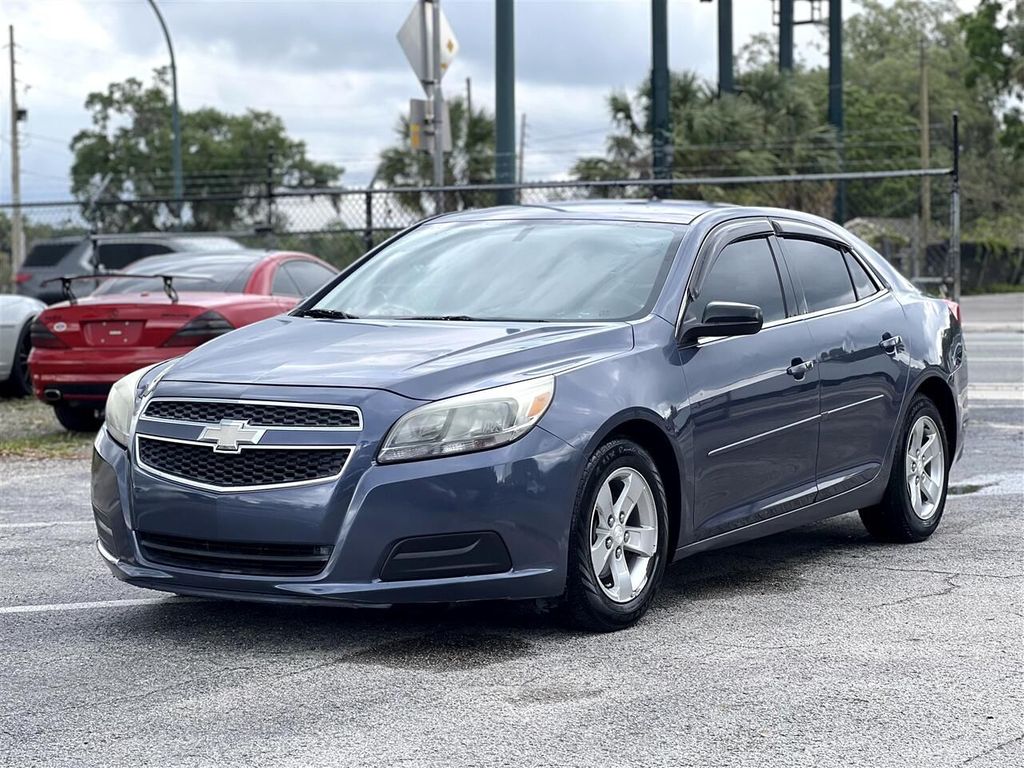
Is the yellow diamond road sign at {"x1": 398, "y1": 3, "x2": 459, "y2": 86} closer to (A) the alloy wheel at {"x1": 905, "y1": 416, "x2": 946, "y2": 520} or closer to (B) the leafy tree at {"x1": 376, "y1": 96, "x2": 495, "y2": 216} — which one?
(B) the leafy tree at {"x1": 376, "y1": 96, "x2": 495, "y2": 216}

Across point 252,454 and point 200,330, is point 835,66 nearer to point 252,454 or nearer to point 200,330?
point 200,330

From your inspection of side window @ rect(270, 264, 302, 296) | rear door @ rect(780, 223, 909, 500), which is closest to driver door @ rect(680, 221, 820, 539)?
rear door @ rect(780, 223, 909, 500)

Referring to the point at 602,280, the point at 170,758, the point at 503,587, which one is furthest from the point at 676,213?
the point at 170,758

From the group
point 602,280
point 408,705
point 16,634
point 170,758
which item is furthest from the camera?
point 602,280

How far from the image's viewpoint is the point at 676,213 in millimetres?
6738

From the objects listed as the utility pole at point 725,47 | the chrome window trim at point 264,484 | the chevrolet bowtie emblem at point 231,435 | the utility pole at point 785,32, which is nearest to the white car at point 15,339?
the chrome window trim at point 264,484

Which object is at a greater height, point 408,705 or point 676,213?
point 676,213

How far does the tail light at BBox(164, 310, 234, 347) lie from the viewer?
1119 centimetres

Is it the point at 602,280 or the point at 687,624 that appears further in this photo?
the point at 602,280

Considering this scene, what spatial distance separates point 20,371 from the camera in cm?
1489

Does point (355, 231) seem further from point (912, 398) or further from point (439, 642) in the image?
point (439, 642)

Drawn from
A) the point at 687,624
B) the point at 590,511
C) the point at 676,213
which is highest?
the point at 676,213

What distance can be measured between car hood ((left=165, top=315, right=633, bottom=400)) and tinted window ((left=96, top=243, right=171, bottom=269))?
16250 mm

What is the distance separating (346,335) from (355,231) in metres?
12.8
